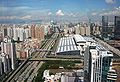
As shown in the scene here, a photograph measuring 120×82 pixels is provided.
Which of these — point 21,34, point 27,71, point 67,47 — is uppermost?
point 21,34

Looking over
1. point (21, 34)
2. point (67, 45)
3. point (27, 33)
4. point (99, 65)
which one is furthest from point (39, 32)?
point (99, 65)

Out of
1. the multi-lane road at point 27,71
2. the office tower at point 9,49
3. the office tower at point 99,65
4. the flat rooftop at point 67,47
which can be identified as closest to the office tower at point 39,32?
the flat rooftop at point 67,47

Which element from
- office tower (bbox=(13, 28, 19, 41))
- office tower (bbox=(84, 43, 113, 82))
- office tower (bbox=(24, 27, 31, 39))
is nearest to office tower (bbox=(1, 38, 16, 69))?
office tower (bbox=(13, 28, 19, 41))

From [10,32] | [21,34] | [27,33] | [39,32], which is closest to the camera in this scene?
[10,32]

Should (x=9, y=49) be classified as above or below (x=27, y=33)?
below

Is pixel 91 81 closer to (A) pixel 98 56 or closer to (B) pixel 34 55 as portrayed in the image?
(A) pixel 98 56

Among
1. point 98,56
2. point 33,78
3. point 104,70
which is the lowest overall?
point 33,78

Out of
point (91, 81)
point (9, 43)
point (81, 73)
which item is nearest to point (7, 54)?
point (9, 43)

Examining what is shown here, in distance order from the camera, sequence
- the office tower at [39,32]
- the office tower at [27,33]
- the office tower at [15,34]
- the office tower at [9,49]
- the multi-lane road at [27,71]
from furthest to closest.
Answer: the office tower at [39,32] → the office tower at [27,33] → the office tower at [15,34] → the office tower at [9,49] → the multi-lane road at [27,71]

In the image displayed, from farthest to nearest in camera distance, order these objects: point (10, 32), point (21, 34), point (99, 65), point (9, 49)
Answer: point (21, 34)
point (10, 32)
point (9, 49)
point (99, 65)

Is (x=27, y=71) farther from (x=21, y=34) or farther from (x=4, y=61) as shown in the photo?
(x=21, y=34)

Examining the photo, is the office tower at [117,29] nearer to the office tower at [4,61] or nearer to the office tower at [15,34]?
the office tower at [15,34]
